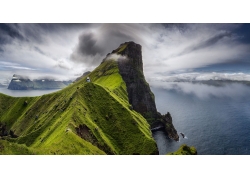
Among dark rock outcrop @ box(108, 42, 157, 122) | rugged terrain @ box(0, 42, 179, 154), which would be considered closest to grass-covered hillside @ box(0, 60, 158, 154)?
rugged terrain @ box(0, 42, 179, 154)

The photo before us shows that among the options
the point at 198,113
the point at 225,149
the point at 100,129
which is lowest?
the point at 225,149

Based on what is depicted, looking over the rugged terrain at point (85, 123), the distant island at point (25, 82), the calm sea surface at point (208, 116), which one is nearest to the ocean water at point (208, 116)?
the calm sea surface at point (208, 116)

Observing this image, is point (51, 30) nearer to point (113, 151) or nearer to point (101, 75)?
point (113, 151)

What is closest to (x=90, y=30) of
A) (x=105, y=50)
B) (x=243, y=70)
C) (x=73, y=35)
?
(x=73, y=35)

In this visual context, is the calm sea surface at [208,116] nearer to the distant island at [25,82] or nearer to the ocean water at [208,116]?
the ocean water at [208,116]

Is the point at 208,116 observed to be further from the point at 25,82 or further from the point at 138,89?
the point at 25,82

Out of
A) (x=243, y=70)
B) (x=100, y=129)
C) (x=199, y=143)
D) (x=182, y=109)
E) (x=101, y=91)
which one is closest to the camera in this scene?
(x=243, y=70)
